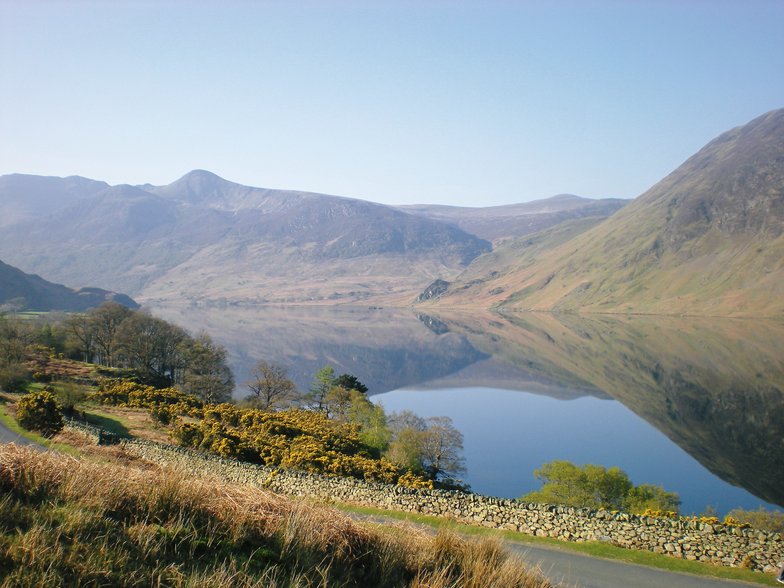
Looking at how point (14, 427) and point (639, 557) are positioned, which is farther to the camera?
point (14, 427)

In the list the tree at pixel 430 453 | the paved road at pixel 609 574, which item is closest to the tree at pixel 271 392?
the tree at pixel 430 453

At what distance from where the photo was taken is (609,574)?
1367 centimetres

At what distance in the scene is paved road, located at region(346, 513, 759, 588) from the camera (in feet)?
42.6

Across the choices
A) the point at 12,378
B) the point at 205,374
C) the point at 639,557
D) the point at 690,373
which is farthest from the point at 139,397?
the point at 690,373

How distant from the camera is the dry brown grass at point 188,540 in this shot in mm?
4789

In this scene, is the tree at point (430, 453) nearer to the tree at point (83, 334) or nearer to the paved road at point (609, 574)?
the paved road at point (609, 574)

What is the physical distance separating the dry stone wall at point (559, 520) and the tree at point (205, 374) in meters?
37.3

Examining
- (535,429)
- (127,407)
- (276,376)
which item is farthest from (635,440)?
(127,407)

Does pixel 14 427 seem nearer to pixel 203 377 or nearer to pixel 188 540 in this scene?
pixel 203 377

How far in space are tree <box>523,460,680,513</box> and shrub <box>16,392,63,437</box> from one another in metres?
27.1

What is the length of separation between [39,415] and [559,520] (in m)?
26.7

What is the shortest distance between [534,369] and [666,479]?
189ft

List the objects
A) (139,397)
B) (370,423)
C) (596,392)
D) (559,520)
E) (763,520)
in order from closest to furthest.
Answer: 1. (559,520)
2. (763,520)
3. (139,397)
4. (370,423)
5. (596,392)

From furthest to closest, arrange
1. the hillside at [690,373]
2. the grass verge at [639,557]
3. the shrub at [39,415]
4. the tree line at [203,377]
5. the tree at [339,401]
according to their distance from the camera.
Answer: the tree at [339,401]
the hillside at [690,373]
the tree line at [203,377]
the shrub at [39,415]
the grass verge at [639,557]
